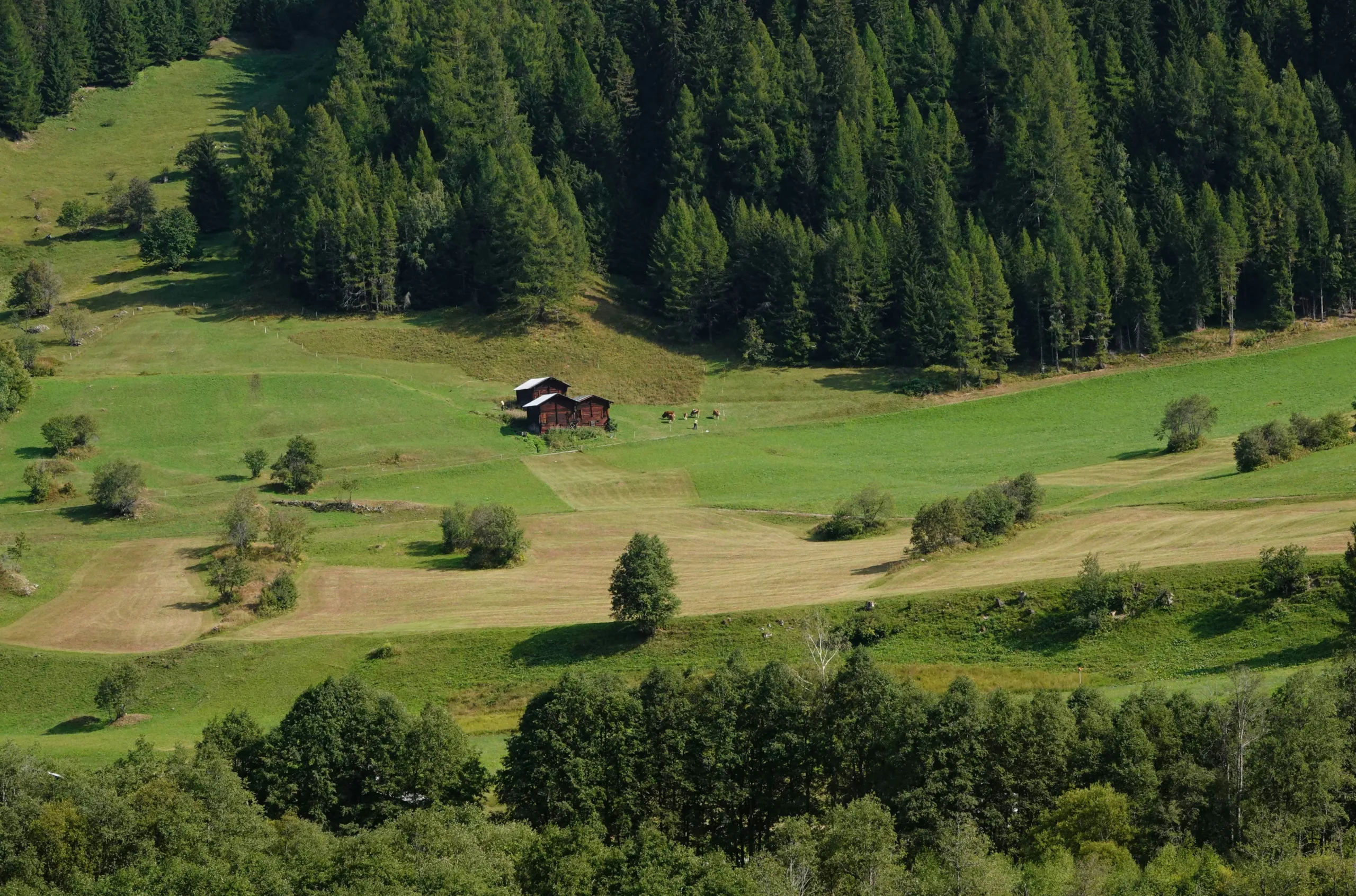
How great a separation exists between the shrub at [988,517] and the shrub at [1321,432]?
25.3 m

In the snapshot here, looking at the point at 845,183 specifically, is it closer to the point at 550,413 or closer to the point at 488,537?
the point at 550,413

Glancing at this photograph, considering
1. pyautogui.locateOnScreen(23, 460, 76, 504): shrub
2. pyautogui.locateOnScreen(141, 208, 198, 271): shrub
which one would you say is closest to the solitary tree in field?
pyautogui.locateOnScreen(23, 460, 76, 504): shrub

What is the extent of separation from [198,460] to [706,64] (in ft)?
275

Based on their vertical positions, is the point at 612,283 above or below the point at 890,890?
above

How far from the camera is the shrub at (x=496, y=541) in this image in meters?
106

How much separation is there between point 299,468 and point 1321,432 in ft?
245

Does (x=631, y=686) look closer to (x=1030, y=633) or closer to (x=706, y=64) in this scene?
(x=1030, y=633)

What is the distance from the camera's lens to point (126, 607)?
9862 centimetres

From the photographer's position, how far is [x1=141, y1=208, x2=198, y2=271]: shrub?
177375 millimetres

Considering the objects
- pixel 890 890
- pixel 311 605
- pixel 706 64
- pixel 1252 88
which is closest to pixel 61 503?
pixel 311 605

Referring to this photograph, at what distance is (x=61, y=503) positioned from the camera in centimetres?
11938

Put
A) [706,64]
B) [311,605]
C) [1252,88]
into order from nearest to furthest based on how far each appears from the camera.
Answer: [311,605] < [1252,88] < [706,64]

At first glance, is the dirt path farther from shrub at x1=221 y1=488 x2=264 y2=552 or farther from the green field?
shrub at x1=221 y1=488 x2=264 y2=552

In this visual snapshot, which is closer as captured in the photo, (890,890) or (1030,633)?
(890,890)
